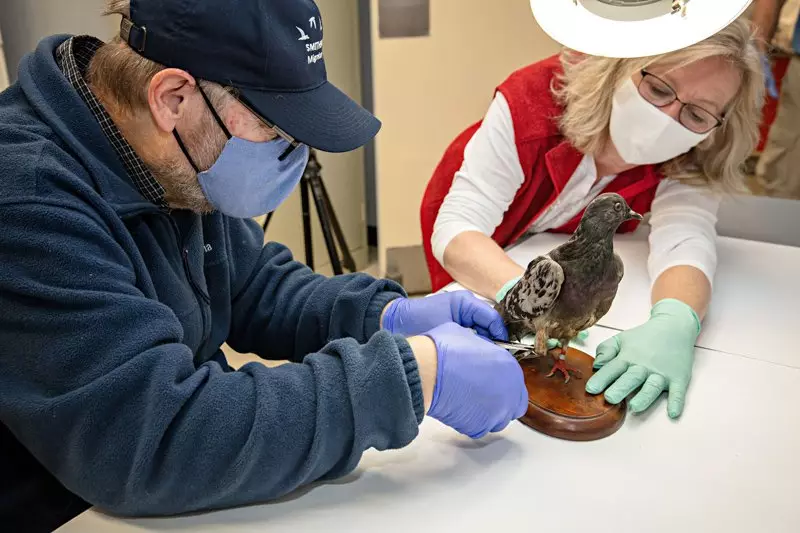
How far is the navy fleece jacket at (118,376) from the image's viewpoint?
2.25 ft

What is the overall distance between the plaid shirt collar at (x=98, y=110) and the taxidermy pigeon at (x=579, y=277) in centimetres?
58

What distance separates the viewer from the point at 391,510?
82 cm

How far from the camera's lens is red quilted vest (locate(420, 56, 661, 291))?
5.00 feet

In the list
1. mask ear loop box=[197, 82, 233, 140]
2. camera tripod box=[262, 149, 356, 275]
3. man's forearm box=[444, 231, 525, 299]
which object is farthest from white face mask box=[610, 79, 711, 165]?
camera tripod box=[262, 149, 356, 275]

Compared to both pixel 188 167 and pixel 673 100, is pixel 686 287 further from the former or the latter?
pixel 188 167

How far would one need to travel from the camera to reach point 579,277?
3.22ft

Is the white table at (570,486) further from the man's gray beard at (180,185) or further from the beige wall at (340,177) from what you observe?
the beige wall at (340,177)

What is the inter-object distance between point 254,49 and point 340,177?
2397 mm

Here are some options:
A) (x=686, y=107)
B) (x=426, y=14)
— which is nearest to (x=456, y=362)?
(x=686, y=107)

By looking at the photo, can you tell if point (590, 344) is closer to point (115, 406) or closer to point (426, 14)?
point (115, 406)

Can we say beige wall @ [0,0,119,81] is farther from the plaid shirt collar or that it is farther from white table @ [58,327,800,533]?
white table @ [58,327,800,533]

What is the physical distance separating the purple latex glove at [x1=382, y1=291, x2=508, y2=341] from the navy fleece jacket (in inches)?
13.1

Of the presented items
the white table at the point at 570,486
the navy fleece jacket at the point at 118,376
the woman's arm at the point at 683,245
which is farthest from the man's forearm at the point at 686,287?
the navy fleece jacket at the point at 118,376

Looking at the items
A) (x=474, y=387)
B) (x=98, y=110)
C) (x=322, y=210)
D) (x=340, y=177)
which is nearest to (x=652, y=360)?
(x=474, y=387)
